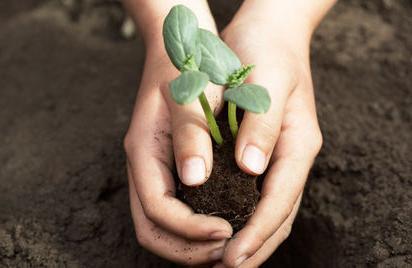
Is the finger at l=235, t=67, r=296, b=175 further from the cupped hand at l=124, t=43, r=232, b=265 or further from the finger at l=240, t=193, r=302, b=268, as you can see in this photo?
the finger at l=240, t=193, r=302, b=268

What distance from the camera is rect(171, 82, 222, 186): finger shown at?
1.13m

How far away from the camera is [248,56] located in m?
1.30

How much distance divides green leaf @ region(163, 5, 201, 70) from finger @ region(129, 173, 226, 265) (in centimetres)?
38

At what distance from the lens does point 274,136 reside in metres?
1.18

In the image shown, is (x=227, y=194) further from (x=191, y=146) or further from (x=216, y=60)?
(x=216, y=60)

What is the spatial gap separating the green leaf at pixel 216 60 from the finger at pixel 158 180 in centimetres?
25

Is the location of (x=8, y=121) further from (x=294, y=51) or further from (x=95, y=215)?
(x=294, y=51)

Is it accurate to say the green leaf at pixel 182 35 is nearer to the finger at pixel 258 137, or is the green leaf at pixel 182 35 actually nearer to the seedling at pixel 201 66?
the seedling at pixel 201 66

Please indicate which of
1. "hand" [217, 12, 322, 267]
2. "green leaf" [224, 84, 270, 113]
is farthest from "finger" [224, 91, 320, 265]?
"green leaf" [224, 84, 270, 113]

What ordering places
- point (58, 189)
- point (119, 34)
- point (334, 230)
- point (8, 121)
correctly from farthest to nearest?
1. point (119, 34)
2. point (8, 121)
3. point (58, 189)
4. point (334, 230)

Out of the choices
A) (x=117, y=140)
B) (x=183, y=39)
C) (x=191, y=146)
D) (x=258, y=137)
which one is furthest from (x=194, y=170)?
(x=117, y=140)

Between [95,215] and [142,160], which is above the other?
[142,160]

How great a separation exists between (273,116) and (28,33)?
1364 mm

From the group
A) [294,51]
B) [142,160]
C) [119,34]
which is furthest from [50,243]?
[119,34]
